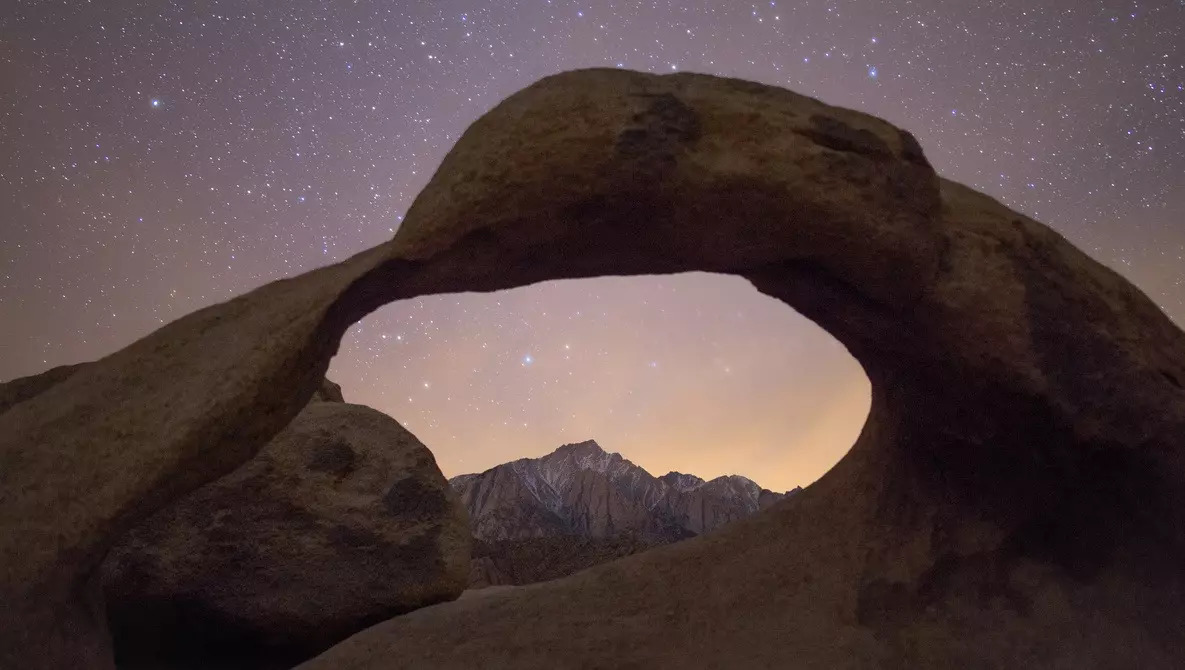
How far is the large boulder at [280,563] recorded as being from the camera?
17.3 feet

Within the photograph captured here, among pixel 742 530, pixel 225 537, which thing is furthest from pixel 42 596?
pixel 742 530

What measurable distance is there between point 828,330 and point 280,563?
14.6 ft

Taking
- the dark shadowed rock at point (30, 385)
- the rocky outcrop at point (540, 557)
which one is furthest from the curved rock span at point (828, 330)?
the rocky outcrop at point (540, 557)

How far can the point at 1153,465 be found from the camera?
3846mm

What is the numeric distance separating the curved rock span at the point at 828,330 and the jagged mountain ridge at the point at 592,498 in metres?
28.2

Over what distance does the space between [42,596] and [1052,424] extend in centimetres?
500

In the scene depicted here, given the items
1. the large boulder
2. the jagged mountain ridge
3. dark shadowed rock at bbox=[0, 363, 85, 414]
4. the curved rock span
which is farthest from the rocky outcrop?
the jagged mountain ridge

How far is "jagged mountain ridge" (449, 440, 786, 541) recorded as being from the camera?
34719 mm

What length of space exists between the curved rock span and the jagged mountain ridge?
28.2 m

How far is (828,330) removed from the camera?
15.0 feet

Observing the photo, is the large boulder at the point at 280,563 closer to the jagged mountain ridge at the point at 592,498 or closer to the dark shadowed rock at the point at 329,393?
the dark shadowed rock at the point at 329,393

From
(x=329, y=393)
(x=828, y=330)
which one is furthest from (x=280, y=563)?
(x=828, y=330)

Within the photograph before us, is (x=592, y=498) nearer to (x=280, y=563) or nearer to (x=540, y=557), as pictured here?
(x=540, y=557)

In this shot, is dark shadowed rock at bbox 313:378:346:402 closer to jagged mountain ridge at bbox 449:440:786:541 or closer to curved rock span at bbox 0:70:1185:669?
curved rock span at bbox 0:70:1185:669
